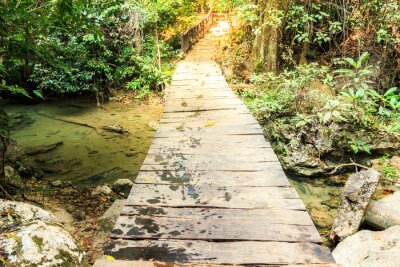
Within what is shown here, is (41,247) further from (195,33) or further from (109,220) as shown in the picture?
(195,33)

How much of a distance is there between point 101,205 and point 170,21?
11123mm

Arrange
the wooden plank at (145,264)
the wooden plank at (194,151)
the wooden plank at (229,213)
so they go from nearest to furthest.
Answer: the wooden plank at (145,264) → the wooden plank at (229,213) → the wooden plank at (194,151)

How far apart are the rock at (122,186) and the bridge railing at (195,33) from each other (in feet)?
23.4

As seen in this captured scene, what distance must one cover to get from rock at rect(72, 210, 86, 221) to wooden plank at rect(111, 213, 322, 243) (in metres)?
2.84

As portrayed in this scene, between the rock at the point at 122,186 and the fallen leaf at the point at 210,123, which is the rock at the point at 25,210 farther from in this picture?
the rock at the point at 122,186

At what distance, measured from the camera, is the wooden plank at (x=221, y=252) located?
1.82 meters

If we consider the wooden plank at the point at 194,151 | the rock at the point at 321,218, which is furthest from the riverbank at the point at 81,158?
the rock at the point at 321,218

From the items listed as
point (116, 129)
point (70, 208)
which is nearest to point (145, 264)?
point (70, 208)

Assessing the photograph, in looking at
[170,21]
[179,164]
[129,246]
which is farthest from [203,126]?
[170,21]

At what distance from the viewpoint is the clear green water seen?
6.79 meters

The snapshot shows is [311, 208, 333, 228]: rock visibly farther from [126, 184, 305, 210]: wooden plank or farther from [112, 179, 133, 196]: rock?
[112, 179, 133, 196]: rock

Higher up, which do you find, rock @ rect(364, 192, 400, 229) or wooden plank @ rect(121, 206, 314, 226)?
wooden plank @ rect(121, 206, 314, 226)

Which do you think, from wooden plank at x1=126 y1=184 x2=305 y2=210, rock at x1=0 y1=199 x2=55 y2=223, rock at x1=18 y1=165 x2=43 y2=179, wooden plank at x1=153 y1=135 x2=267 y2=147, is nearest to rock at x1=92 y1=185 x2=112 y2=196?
rock at x1=18 y1=165 x2=43 y2=179

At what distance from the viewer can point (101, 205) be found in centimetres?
531
